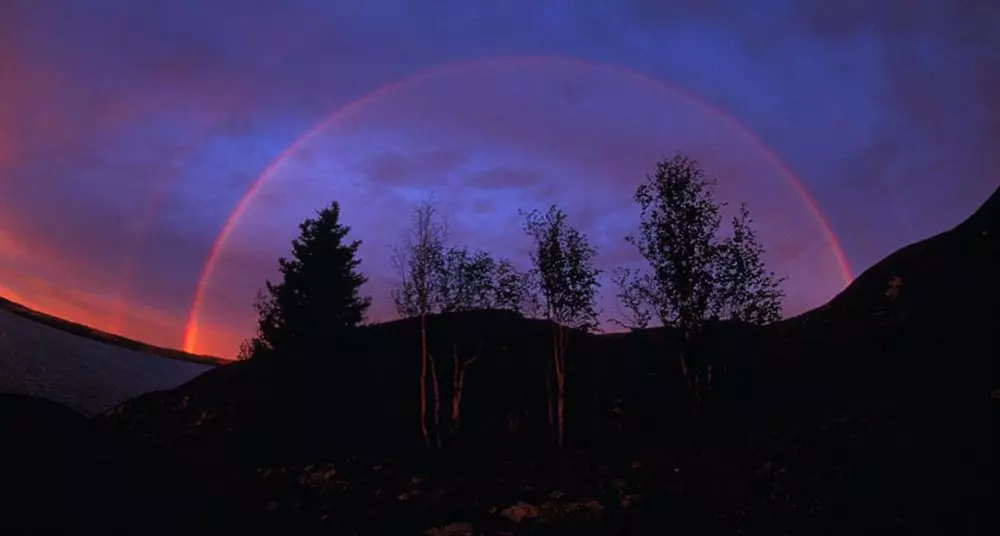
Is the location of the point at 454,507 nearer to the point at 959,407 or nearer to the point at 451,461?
the point at 451,461

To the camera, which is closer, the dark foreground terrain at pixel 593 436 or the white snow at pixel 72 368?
the dark foreground terrain at pixel 593 436

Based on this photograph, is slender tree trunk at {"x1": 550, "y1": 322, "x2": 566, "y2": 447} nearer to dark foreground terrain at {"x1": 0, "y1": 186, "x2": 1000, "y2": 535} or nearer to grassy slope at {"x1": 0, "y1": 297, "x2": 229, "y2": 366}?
dark foreground terrain at {"x1": 0, "y1": 186, "x2": 1000, "y2": 535}

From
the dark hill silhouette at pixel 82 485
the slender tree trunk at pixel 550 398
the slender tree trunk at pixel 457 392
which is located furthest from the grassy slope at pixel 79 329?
the slender tree trunk at pixel 550 398

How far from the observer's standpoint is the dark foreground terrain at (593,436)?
68.3ft

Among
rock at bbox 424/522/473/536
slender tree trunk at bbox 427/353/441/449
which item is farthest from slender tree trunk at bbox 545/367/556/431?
rock at bbox 424/522/473/536

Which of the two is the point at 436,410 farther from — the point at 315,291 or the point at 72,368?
the point at 72,368

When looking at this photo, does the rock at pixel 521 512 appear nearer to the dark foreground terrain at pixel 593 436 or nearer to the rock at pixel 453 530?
the dark foreground terrain at pixel 593 436

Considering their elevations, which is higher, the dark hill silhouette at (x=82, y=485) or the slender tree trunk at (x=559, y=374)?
the slender tree trunk at (x=559, y=374)

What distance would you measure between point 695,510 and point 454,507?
964 centimetres

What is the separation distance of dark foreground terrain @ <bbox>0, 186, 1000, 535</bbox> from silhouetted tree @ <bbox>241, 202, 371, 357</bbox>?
30.3ft

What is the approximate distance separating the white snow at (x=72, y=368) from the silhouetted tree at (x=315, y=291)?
1726 cm

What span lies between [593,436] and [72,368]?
65.2 m

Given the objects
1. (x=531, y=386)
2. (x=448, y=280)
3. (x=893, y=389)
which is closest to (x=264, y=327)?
(x=448, y=280)

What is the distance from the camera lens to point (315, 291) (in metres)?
62.5
